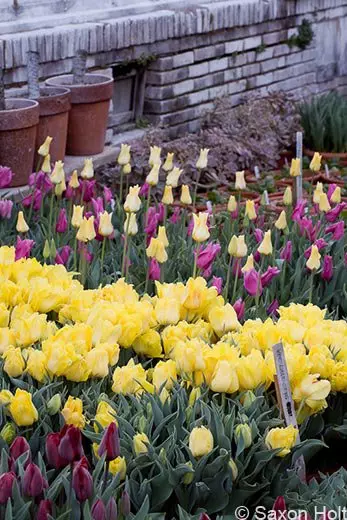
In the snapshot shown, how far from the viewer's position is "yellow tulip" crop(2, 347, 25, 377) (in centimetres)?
244

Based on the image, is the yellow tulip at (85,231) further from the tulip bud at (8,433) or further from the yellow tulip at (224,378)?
the tulip bud at (8,433)

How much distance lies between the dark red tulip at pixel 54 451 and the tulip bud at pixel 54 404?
9.2 inches

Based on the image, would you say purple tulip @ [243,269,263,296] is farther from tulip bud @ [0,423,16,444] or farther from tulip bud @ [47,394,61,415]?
tulip bud @ [0,423,16,444]

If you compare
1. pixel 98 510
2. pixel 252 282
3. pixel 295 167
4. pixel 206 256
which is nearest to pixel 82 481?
pixel 98 510

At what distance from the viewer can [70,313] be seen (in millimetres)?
2781

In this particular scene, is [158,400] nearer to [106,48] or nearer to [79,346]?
[79,346]

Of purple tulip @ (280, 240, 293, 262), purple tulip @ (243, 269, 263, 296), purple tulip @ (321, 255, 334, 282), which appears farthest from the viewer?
purple tulip @ (280, 240, 293, 262)

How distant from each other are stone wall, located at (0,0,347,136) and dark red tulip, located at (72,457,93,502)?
12.9 feet

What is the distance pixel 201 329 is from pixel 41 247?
1130 millimetres

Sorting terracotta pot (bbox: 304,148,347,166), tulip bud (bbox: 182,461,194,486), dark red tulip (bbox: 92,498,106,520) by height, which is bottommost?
terracotta pot (bbox: 304,148,347,166)

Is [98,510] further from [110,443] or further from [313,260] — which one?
[313,260]

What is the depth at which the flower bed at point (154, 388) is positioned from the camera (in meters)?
2.06

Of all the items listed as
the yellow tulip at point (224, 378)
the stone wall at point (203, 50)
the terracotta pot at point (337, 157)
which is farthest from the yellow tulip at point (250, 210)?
the terracotta pot at point (337, 157)

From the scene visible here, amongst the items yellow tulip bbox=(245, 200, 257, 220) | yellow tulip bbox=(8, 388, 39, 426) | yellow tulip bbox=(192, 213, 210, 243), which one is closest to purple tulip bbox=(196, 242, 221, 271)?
yellow tulip bbox=(192, 213, 210, 243)
